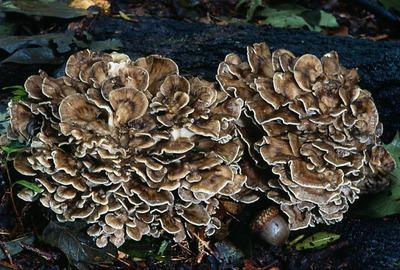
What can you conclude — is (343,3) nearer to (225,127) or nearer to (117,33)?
(117,33)

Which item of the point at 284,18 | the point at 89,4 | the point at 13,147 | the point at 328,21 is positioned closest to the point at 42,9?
the point at 89,4

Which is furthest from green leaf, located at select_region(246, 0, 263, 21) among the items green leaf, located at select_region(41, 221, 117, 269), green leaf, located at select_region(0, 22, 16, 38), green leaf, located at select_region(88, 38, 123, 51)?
green leaf, located at select_region(41, 221, 117, 269)

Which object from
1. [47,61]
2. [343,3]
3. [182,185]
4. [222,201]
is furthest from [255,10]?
[182,185]

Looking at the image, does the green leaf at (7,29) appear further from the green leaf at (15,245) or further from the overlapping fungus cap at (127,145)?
the green leaf at (15,245)

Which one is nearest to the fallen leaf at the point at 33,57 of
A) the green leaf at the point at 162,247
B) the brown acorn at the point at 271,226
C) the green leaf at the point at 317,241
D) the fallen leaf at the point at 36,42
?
the fallen leaf at the point at 36,42

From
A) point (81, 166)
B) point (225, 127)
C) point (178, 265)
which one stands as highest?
point (225, 127)

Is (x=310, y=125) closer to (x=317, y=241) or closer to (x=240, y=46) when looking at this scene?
(x=317, y=241)
